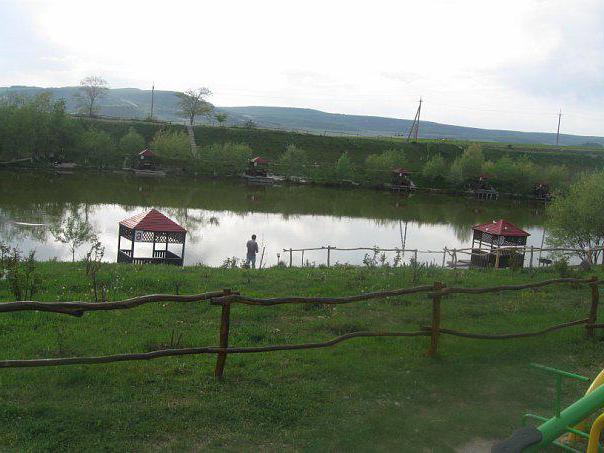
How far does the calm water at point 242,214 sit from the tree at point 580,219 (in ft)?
16.7

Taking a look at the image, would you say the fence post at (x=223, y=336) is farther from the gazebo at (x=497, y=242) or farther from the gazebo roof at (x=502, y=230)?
the gazebo roof at (x=502, y=230)

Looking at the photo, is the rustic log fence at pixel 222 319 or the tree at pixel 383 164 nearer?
the rustic log fence at pixel 222 319

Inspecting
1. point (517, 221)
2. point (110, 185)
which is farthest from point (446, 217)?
point (110, 185)

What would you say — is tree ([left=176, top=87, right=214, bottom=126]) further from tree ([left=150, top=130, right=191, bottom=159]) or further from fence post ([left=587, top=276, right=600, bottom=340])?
fence post ([left=587, top=276, right=600, bottom=340])

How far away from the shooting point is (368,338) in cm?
780

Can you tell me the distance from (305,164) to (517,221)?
2984 cm

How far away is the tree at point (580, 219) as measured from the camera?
2414cm

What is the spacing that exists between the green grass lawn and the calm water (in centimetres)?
1278

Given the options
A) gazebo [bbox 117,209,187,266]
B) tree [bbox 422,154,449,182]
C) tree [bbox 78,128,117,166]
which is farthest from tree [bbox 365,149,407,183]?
gazebo [bbox 117,209,187,266]

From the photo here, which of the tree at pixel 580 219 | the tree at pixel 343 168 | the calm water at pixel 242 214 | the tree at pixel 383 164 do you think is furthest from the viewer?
the tree at pixel 383 164

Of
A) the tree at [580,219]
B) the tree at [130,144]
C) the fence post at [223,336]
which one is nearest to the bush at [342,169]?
the tree at [130,144]

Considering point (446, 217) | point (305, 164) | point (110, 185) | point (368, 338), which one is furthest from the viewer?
point (305, 164)

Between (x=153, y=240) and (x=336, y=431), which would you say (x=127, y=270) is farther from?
(x=336, y=431)

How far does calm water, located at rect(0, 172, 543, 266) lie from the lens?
24719 millimetres
